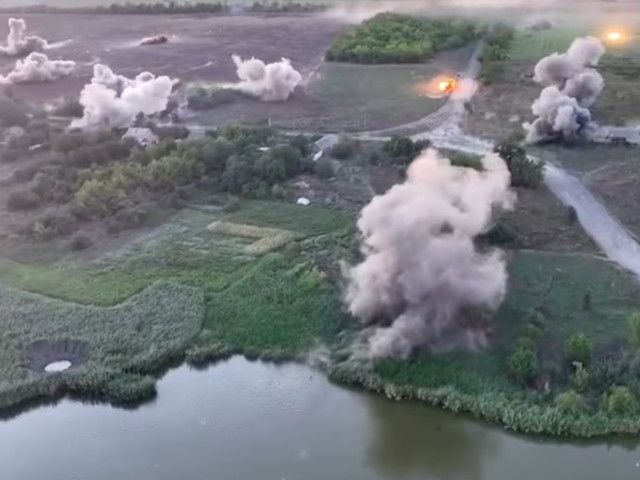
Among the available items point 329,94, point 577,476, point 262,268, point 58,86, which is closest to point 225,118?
point 329,94

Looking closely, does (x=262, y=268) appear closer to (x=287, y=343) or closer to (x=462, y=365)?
(x=287, y=343)

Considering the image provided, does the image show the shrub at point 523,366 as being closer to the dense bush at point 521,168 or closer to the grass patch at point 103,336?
the grass patch at point 103,336

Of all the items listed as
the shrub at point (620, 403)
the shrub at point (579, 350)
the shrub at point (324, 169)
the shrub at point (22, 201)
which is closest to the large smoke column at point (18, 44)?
the shrub at point (22, 201)

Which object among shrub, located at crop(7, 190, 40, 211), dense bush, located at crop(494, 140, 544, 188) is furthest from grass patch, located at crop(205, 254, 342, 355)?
shrub, located at crop(7, 190, 40, 211)

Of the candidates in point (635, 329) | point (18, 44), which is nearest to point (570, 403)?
point (635, 329)

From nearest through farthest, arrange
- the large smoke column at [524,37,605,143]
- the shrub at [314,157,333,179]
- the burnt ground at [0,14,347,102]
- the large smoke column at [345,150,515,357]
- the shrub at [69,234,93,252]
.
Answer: the large smoke column at [345,150,515,357]
the shrub at [69,234,93,252]
the shrub at [314,157,333,179]
the large smoke column at [524,37,605,143]
the burnt ground at [0,14,347,102]

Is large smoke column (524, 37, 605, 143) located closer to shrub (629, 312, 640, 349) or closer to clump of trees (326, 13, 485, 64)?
clump of trees (326, 13, 485, 64)
